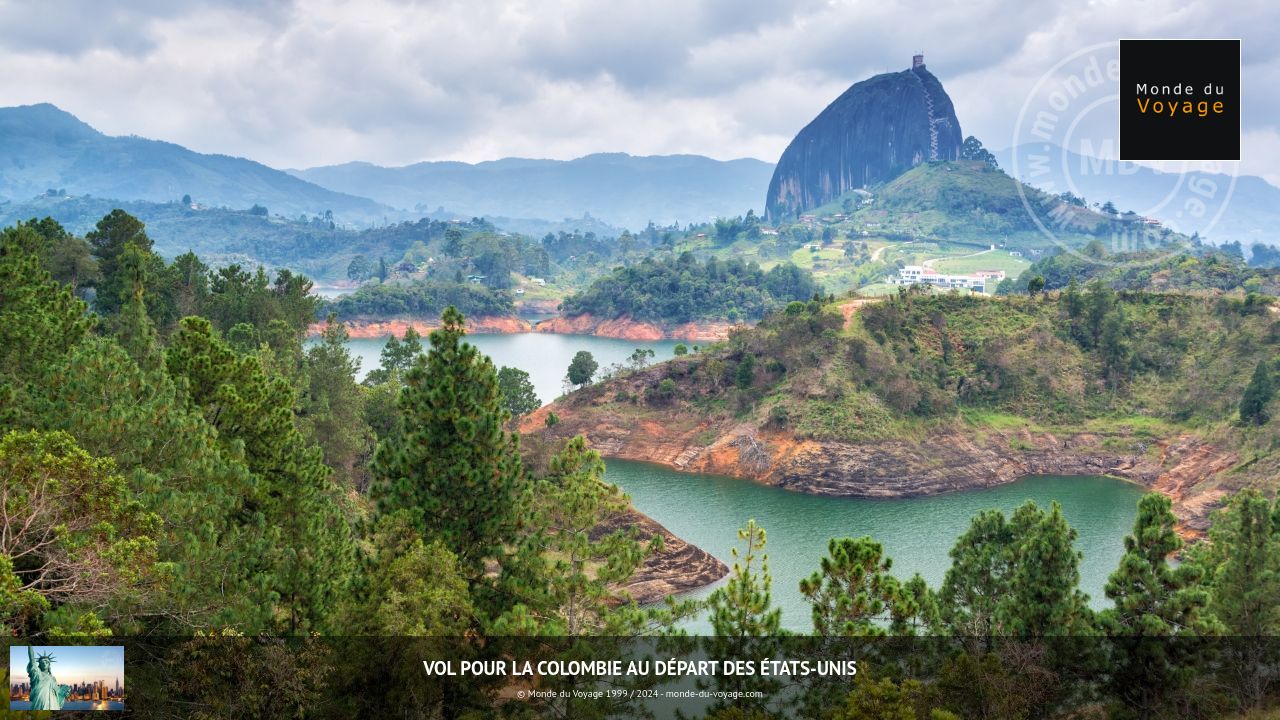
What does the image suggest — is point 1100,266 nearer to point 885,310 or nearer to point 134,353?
point 885,310

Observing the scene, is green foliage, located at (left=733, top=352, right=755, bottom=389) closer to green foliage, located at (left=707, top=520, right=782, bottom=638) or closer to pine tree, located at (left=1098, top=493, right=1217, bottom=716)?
pine tree, located at (left=1098, top=493, right=1217, bottom=716)

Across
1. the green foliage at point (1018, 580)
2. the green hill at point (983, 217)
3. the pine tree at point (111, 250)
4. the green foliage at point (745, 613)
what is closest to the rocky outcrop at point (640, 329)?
the green hill at point (983, 217)

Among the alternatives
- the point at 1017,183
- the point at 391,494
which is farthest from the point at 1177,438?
the point at 1017,183

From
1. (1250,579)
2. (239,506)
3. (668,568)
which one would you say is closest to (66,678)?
(239,506)

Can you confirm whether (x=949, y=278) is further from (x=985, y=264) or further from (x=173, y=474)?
(x=173, y=474)

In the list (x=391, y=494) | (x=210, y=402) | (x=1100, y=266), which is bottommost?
(x=391, y=494)

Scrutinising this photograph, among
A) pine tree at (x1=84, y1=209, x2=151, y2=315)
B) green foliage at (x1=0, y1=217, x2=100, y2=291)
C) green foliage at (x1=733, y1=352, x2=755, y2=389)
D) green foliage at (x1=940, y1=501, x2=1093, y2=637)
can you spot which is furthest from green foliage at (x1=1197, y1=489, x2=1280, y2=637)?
green foliage at (x1=0, y1=217, x2=100, y2=291)

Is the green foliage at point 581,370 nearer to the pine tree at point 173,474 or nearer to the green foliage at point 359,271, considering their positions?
the pine tree at point 173,474
